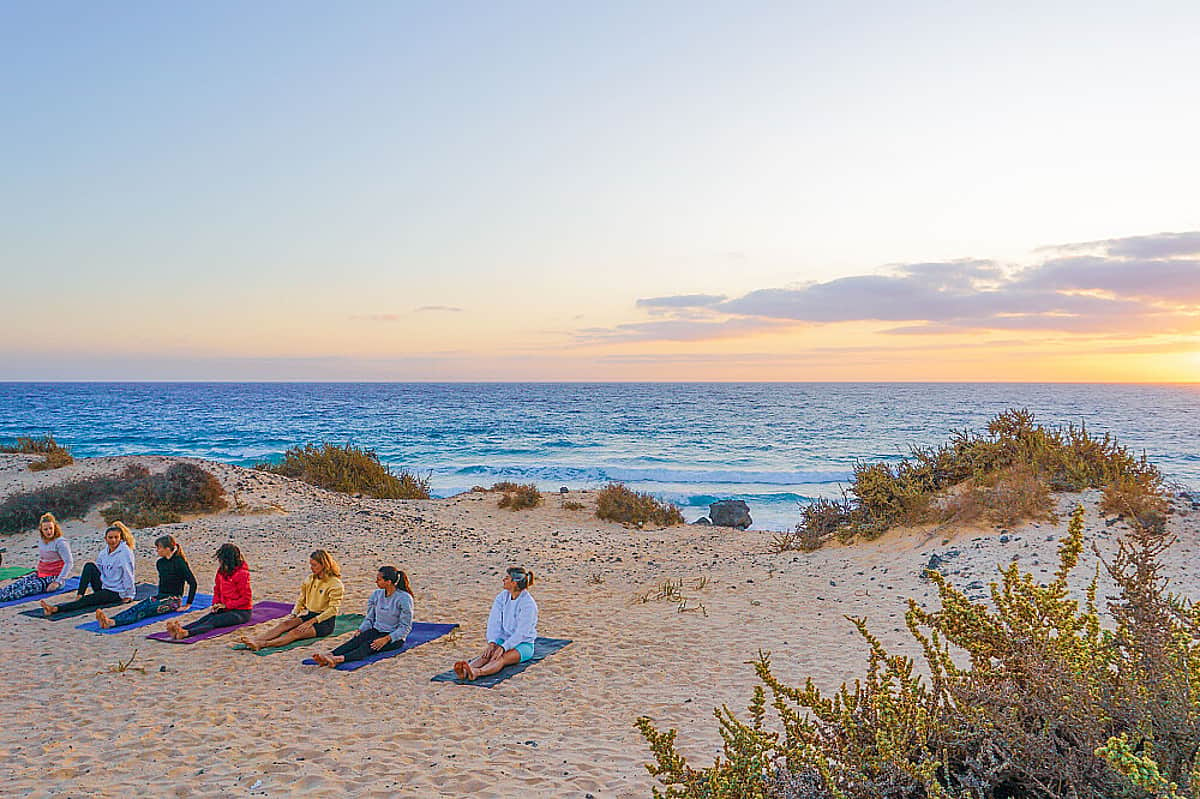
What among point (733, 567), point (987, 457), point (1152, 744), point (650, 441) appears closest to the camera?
point (1152, 744)

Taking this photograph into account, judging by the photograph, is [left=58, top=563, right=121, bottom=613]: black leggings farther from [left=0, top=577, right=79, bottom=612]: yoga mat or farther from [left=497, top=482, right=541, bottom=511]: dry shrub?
[left=497, top=482, right=541, bottom=511]: dry shrub

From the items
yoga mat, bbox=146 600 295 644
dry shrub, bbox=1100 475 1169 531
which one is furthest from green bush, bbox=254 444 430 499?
dry shrub, bbox=1100 475 1169 531

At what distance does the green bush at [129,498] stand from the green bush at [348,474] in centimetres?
395

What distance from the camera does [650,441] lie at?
4172 centimetres

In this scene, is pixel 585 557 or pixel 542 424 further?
pixel 542 424

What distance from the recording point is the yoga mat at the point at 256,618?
8.42 m

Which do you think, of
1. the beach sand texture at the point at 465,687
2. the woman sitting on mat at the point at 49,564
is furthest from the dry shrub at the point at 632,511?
the woman sitting on mat at the point at 49,564

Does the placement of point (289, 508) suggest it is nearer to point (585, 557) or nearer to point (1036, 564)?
point (585, 557)

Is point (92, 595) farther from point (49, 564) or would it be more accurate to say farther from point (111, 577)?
point (49, 564)

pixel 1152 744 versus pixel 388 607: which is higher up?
pixel 1152 744

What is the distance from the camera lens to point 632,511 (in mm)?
17922

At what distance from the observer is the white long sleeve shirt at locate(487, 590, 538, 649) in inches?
305

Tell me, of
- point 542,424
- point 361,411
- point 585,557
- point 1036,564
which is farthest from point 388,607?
point 361,411

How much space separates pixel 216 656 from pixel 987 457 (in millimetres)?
12247
